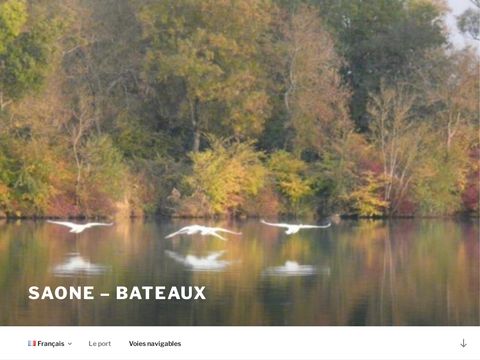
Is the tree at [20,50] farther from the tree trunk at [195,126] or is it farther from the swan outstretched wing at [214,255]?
the swan outstretched wing at [214,255]

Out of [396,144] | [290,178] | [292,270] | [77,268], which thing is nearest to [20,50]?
[290,178]

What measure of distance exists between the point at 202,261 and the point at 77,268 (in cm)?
307

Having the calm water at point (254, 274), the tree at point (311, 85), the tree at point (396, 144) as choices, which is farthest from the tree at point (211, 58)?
the calm water at point (254, 274)

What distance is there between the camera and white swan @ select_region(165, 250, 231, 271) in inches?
930

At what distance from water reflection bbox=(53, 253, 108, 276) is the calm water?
2cm

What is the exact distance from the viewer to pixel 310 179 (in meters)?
45.4

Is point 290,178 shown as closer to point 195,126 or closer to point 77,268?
point 195,126

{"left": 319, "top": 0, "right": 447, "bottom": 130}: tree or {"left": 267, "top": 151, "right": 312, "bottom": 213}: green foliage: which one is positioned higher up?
{"left": 319, "top": 0, "right": 447, "bottom": 130}: tree

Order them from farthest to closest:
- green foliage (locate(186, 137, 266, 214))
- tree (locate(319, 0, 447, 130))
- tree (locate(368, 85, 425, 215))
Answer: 1. tree (locate(319, 0, 447, 130))
2. tree (locate(368, 85, 425, 215))
3. green foliage (locate(186, 137, 266, 214))

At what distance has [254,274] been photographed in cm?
2248

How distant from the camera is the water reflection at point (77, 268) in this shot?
22156 millimetres

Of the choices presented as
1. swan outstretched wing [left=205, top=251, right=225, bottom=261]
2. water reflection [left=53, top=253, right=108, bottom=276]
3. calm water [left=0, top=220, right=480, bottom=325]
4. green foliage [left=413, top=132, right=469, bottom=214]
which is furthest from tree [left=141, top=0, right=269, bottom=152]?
water reflection [left=53, top=253, right=108, bottom=276]

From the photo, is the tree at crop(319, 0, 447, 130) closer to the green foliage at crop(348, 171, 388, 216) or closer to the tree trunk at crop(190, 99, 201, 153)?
the green foliage at crop(348, 171, 388, 216)
